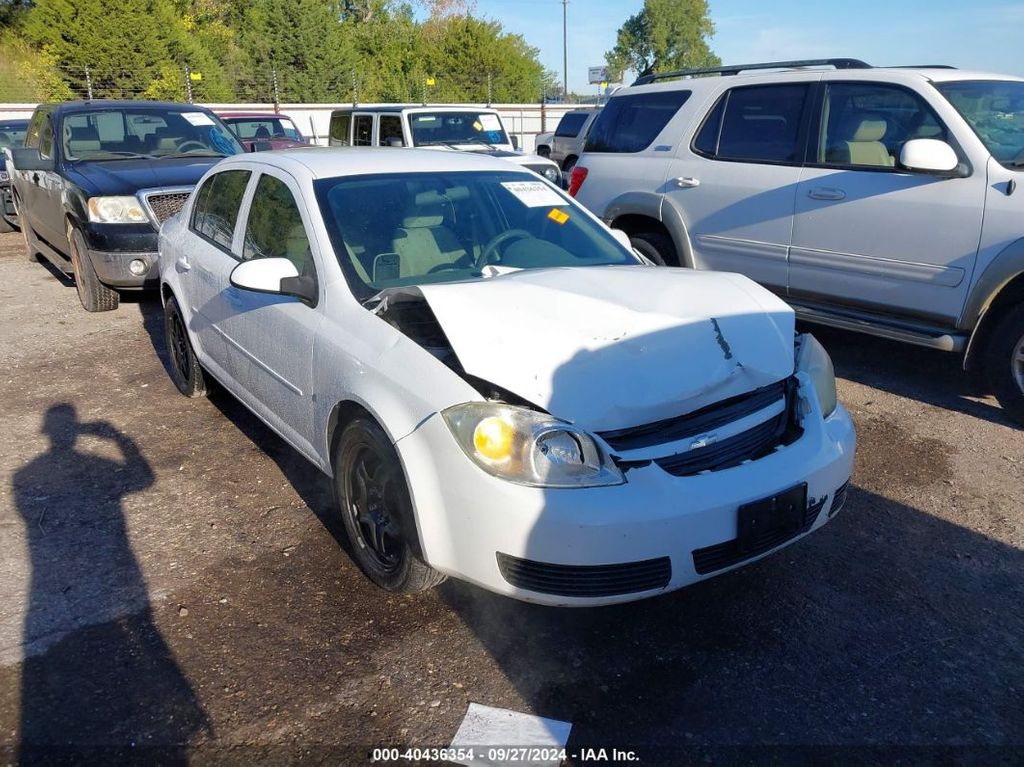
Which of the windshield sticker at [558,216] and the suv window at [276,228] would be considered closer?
the suv window at [276,228]

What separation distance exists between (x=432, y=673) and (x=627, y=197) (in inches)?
188

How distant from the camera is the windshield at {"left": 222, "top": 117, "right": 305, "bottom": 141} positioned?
57.1 ft

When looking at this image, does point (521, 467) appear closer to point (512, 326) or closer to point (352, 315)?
point (512, 326)

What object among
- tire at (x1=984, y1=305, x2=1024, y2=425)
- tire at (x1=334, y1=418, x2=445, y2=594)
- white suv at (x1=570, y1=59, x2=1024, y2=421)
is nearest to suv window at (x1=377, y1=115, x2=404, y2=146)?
white suv at (x1=570, y1=59, x2=1024, y2=421)

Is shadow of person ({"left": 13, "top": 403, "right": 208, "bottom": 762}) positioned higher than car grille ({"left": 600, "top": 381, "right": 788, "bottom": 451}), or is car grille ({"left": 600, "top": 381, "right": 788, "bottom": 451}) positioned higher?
car grille ({"left": 600, "top": 381, "right": 788, "bottom": 451})

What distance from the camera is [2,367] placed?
6398 mm

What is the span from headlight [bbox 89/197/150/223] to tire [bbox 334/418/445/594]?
16.2ft

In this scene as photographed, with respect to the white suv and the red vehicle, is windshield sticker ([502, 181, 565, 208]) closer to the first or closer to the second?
the white suv

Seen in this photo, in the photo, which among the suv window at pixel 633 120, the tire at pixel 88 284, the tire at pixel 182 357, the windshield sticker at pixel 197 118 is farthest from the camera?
the windshield sticker at pixel 197 118

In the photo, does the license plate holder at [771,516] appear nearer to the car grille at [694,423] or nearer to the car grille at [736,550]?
the car grille at [736,550]

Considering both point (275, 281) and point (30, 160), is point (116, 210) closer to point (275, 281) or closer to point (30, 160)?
point (30, 160)

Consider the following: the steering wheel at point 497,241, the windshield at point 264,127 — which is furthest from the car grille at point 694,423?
the windshield at point 264,127

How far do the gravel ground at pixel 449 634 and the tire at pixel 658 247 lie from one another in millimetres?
2473

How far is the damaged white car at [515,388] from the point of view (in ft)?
8.64
